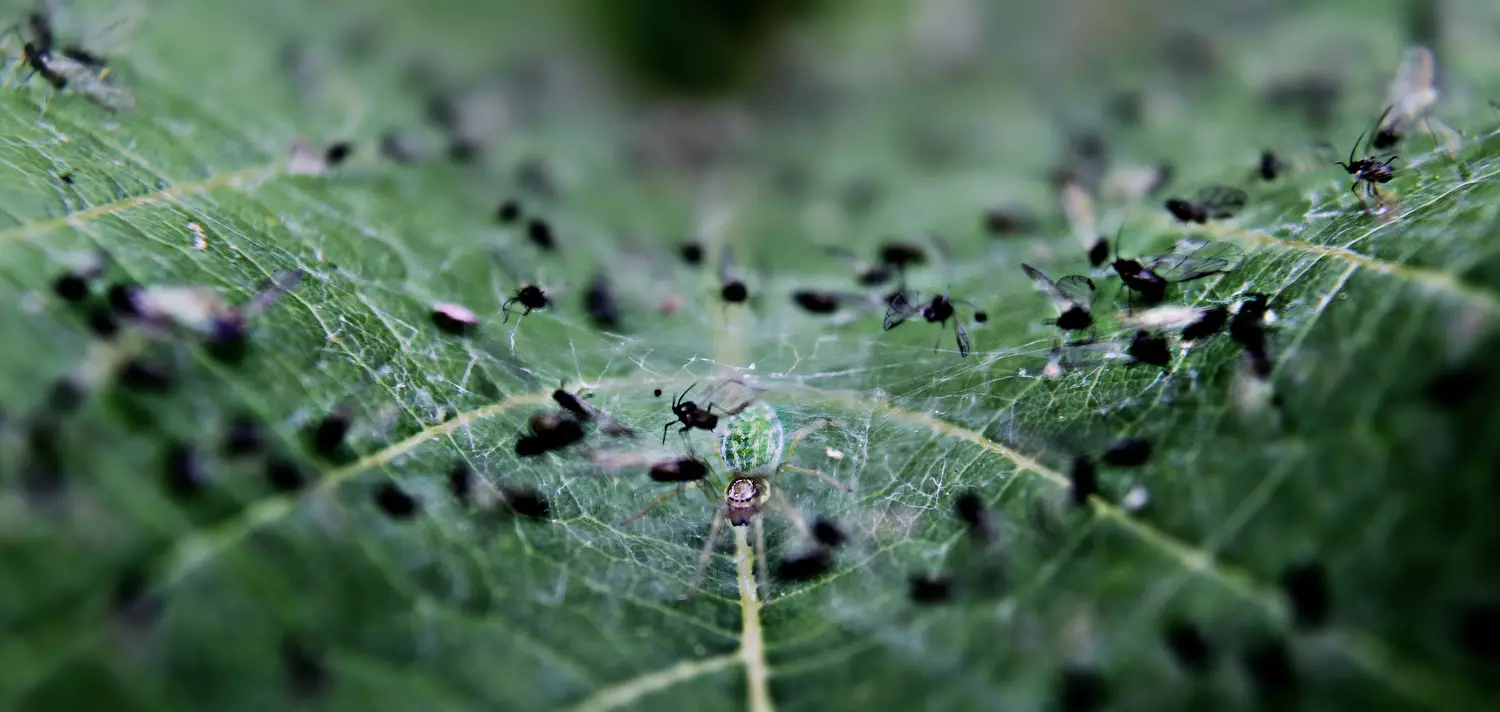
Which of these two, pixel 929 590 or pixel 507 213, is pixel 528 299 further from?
pixel 929 590

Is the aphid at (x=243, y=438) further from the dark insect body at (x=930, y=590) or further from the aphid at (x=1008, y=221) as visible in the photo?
the aphid at (x=1008, y=221)

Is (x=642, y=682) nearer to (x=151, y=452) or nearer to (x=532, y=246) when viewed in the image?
(x=151, y=452)

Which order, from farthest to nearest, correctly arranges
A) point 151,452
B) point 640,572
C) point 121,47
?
point 121,47 < point 640,572 < point 151,452

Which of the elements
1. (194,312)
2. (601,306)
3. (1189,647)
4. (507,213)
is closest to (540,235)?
(507,213)

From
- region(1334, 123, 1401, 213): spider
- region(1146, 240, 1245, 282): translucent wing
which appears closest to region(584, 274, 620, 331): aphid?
region(1146, 240, 1245, 282): translucent wing

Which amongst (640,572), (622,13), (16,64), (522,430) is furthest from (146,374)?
(622,13)

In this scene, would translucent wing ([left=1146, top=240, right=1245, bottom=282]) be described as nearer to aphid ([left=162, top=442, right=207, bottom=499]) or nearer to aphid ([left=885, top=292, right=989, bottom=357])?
aphid ([left=885, top=292, right=989, bottom=357])
